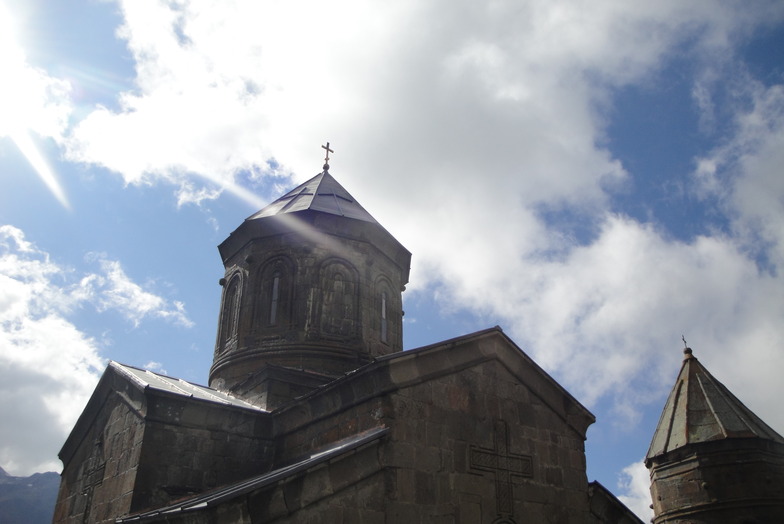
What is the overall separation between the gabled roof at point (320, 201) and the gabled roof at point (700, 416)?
24.1 ft

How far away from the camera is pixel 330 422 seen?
7.27m

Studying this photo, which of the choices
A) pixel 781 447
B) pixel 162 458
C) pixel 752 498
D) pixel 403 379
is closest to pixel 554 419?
pixel 403 379

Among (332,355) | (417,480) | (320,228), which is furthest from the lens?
(320,228)

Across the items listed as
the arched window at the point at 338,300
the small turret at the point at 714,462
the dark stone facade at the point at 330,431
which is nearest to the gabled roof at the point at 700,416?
the small turret at the point at 714,462

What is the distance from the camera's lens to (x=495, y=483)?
22.3 ft

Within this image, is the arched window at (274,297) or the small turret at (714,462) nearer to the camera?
the arched window at (274,297)

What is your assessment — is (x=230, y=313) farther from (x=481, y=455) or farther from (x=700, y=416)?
(x=700, y=416)

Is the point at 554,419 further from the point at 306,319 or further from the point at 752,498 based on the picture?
the point at 752,498

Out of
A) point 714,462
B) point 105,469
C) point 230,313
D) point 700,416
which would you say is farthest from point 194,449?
point 700,416

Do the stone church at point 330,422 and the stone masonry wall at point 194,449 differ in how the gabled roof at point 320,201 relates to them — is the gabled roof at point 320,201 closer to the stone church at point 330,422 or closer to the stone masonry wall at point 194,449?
the stone church at point 330,422

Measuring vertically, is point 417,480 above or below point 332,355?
below

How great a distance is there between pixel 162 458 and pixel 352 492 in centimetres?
278

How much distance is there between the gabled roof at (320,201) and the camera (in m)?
11.4

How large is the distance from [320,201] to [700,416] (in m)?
8.60
